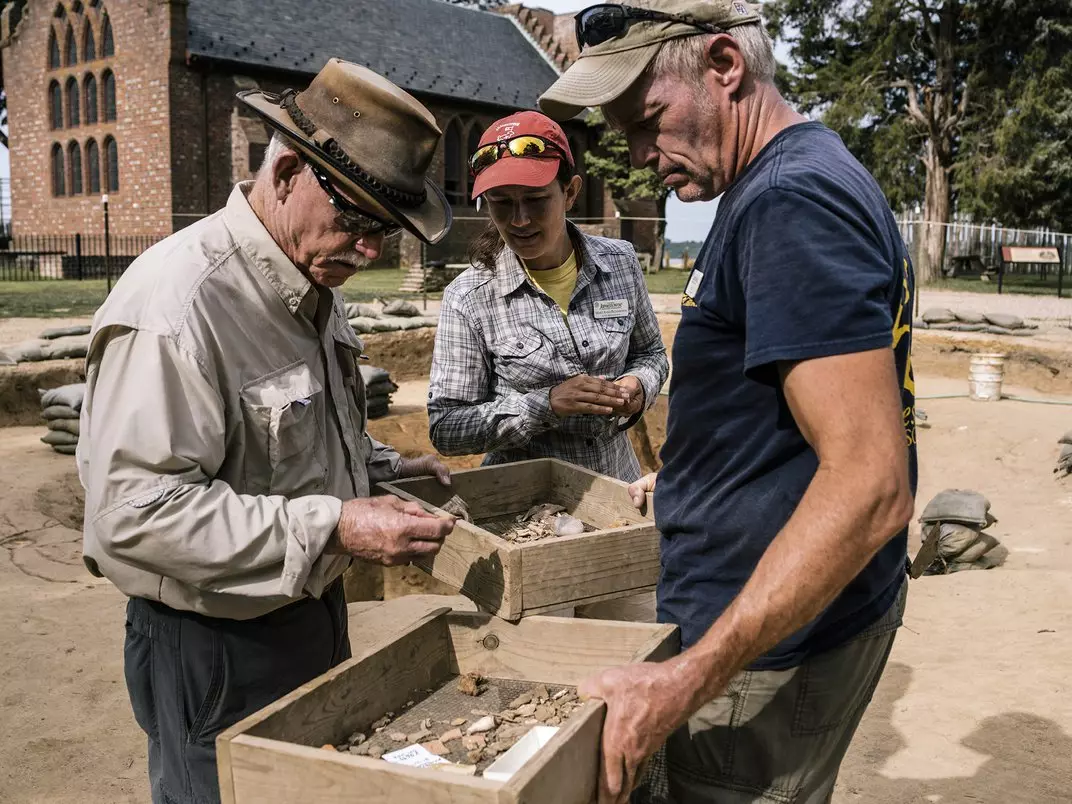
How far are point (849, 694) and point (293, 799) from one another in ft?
3.44

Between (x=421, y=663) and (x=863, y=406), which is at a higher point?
(x=863, y=406)

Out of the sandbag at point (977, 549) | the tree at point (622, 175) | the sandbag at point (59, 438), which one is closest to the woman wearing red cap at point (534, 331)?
the sandbag at point (977, 549)

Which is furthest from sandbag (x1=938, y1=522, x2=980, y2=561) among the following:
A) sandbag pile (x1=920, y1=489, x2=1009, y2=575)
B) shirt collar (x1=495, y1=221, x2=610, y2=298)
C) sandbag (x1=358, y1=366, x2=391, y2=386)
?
sandbag (x1=358, y1=366, x2=391, y2=386)

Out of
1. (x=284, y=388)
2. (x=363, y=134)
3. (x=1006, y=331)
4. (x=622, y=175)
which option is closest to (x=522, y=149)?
(x=363, y=134)

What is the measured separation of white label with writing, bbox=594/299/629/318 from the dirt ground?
2106 mm

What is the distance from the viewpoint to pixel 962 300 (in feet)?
69.8

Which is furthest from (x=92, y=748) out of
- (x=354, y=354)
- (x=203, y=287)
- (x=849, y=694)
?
(x=849, y=694)

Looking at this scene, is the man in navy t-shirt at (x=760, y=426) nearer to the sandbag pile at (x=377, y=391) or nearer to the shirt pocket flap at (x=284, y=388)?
the shirt pocket flap at (x=284, y=388)

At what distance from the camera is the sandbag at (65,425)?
9102mm

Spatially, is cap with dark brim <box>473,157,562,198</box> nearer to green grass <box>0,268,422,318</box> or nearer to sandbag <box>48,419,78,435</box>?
sandbag <box>48,419,78,435</box>

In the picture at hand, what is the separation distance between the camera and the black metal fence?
2470 centimetres

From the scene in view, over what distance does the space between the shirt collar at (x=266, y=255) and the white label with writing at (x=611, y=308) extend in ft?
5.01

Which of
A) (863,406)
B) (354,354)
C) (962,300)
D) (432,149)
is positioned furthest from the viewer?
(962,300)

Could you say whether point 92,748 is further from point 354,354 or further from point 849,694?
point 849,694
